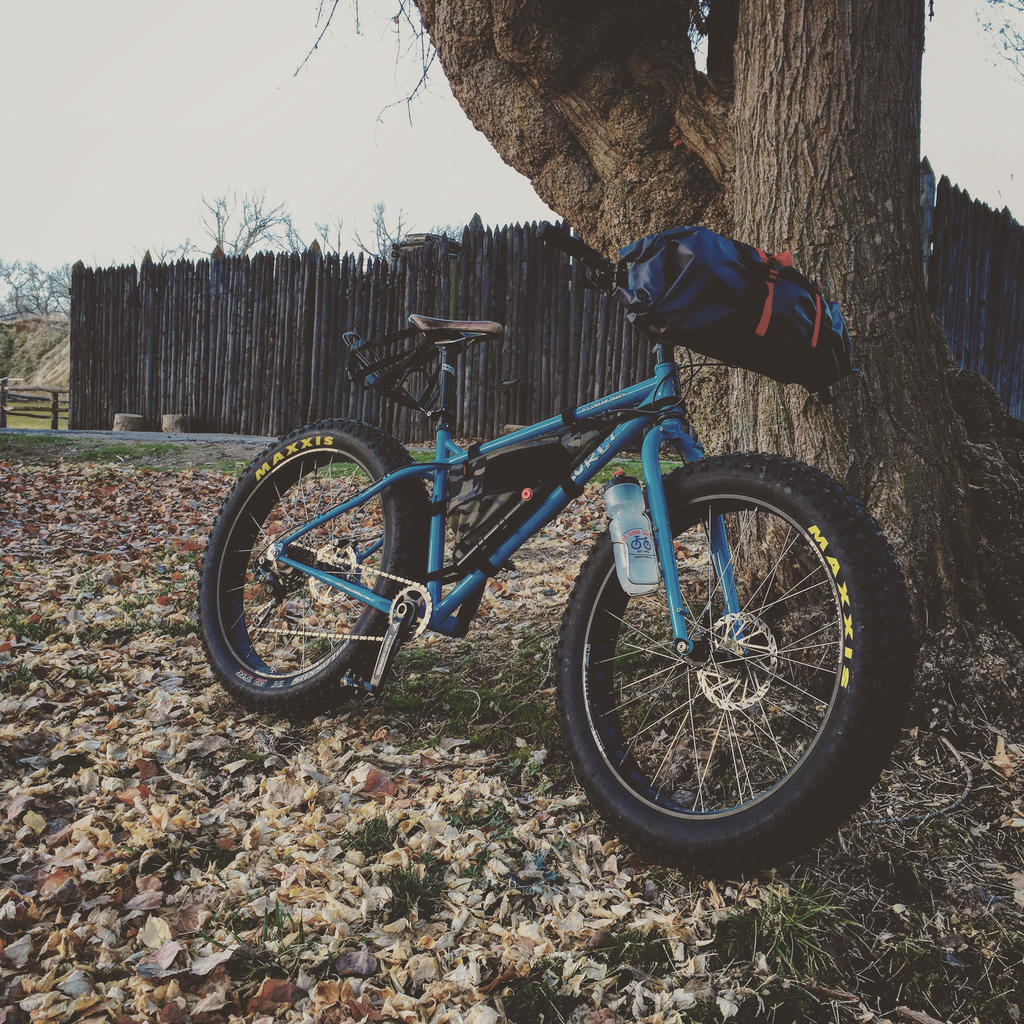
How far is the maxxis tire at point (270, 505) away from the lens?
2.85 meters

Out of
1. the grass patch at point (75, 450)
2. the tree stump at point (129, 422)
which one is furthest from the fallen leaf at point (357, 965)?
the tree stump at point (129, 422)

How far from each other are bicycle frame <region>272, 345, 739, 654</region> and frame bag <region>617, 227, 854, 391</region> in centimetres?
26

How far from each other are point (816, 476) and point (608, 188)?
98.9 inches

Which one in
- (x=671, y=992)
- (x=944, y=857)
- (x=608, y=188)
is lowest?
(x=671, y=992)

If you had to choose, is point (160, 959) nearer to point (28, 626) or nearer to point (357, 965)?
point (357, 965)

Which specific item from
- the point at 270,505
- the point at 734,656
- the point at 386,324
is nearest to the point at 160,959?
the point at 734,656

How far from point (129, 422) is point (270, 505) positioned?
10.7m

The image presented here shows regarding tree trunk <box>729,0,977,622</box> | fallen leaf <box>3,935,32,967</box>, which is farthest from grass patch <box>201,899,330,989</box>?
tree trunk <box>729,0,977,622</box>

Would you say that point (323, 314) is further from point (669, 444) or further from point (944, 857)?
point (944, 857)

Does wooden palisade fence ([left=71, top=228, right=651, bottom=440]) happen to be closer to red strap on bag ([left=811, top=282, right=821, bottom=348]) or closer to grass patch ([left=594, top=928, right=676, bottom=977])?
red strap on bag ([left=811, top=282, right=821, bottom=348])

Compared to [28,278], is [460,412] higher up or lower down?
lower down

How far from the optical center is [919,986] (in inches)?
68.4

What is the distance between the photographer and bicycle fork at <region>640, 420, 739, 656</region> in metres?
2.14

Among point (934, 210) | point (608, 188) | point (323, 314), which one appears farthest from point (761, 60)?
point (323, 314)
